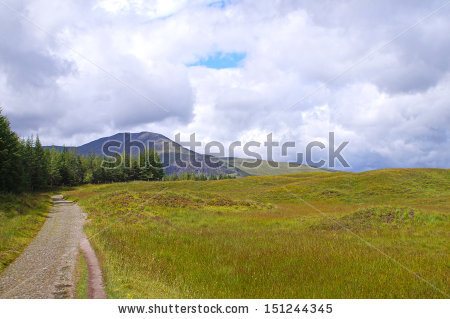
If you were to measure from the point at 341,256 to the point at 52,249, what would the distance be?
12458 millimetres

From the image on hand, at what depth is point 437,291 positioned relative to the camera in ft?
24.4

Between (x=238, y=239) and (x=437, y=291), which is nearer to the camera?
(x=437, y=291)

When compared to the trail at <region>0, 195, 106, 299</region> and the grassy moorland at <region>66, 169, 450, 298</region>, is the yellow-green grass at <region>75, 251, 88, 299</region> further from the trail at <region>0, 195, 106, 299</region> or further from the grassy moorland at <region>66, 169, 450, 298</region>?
the grassy moorland at <region>66, 169, 450, 298</region>

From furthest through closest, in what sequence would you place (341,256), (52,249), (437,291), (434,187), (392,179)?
(392,179), (434,187), (52,249), (341,256), (437,291)

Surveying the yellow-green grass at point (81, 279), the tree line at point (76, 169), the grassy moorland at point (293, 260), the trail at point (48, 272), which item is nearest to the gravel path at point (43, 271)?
the trail at point (48, 272)

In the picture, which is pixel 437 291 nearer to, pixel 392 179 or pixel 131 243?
pixel 131 243

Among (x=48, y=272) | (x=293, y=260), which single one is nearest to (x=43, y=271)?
(x=48, y=272)

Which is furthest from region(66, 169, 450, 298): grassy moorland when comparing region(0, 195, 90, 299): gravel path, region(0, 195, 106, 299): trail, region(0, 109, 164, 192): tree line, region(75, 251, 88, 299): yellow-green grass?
region(0, 109, 164, 192): tree line

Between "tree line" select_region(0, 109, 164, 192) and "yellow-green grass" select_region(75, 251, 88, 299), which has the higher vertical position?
"tree line" select_region(0, 109, 164, 192)

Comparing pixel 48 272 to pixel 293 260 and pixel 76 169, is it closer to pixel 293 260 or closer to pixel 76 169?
pixel 293 260

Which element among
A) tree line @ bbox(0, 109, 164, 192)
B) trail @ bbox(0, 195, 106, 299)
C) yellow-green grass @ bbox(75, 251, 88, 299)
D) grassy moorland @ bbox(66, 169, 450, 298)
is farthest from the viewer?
tree line @ bbox(0, 109, 164, 192)

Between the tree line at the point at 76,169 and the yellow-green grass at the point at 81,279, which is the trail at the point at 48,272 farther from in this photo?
the tree line at the point at 76,169

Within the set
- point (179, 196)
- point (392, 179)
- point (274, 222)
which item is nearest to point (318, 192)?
point (392, 179)

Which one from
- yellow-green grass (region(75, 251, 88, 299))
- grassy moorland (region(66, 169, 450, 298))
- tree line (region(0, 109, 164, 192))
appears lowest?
grassy moorland (region(66, 169, 450, 298))
